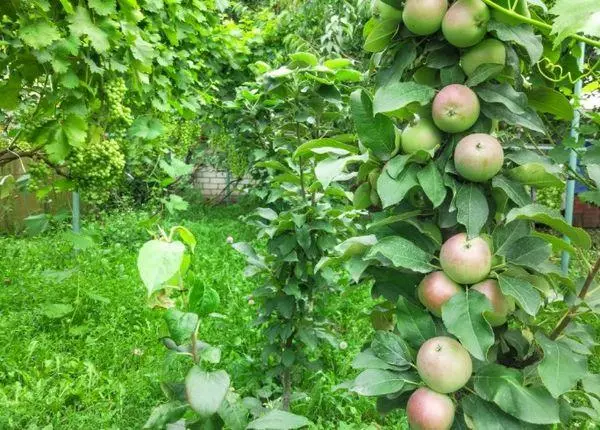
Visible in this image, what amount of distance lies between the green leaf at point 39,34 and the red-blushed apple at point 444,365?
1.31 m

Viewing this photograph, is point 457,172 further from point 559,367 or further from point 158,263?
point 158,263

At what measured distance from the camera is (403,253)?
2.92ft

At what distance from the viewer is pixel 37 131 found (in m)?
1.73

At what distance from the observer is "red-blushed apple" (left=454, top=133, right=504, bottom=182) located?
857 mm

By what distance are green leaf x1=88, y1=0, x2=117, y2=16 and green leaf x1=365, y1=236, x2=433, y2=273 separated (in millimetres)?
1221

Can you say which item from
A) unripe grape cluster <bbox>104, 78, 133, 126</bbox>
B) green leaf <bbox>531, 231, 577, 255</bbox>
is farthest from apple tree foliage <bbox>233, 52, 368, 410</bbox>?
green leaf <bbox>531, 231, 577, 255</bbox>

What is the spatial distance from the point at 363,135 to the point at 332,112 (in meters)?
1.08

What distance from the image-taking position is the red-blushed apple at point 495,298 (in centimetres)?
86

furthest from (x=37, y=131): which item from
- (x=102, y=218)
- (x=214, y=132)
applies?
(x=102, y=218)

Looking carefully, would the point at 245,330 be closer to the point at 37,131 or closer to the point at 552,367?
the point at 37,131

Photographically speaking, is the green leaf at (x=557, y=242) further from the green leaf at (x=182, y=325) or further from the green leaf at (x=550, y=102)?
the green leaf at (x=182, y=325)

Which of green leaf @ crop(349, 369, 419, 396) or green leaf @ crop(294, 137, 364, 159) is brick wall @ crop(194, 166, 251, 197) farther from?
green leaf @ crop(349, 369, 419, 396)

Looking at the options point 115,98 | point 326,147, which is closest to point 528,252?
point 326,147

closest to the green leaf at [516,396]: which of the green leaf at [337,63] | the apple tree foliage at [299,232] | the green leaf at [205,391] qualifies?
the green leaf at [205,391]
